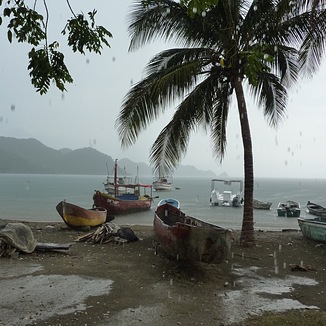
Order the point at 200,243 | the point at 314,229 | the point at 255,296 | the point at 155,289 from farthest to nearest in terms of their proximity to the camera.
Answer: the point at 314,229
the point at 200,243
the point at 155,289
the point at 255,296

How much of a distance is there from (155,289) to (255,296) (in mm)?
2005

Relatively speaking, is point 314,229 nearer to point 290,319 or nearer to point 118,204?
point 290,319

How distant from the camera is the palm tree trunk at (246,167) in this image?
11930 mm

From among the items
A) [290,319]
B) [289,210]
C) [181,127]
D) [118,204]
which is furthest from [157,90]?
[289,210]

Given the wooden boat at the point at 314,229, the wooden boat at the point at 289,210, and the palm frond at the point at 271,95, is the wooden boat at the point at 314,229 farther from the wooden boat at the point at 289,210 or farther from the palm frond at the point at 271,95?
the wooden boat at the point at 289,210

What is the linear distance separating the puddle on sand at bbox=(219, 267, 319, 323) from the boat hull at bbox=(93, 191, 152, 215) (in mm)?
26317

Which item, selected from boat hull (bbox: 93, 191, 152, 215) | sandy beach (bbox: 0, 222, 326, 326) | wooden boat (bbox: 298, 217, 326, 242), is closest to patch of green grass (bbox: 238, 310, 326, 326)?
sandy beach (bbox: 0, 222, 326, 326)

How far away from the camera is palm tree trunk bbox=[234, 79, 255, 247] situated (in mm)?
11930

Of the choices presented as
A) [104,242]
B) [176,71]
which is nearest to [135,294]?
[104,242]

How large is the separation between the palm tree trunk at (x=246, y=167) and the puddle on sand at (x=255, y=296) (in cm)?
325

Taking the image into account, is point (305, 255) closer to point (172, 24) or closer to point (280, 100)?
point (280, 100)

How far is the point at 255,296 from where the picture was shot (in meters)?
7.13

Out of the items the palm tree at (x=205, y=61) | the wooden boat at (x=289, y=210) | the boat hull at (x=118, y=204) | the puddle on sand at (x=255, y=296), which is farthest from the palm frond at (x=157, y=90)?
the wooden boat at (x=289, y=210)

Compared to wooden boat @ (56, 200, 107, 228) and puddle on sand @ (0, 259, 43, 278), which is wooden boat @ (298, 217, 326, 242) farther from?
puddle on sand @ (0, 259, 43, 278)
